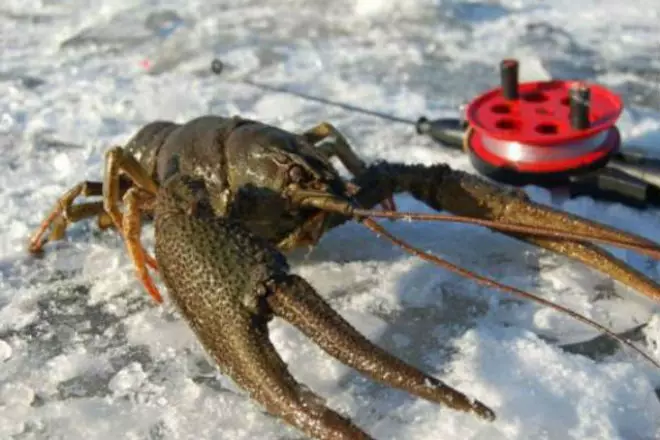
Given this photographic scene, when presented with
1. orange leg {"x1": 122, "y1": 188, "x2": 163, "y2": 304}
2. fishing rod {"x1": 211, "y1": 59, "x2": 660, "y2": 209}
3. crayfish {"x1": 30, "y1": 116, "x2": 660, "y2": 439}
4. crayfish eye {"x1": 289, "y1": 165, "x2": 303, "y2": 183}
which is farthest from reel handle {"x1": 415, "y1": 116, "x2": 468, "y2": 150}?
orange leg {"x1": 122, "y1": 188, "x2": 163, "y2": 304}

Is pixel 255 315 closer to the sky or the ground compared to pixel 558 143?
closer to the sky

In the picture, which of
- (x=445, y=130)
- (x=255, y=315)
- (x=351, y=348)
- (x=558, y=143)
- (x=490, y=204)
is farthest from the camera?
(x=445, y=130)

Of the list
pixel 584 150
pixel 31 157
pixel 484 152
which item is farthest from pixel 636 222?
pixel 31 157

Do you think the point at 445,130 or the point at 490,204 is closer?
the point at 490,204

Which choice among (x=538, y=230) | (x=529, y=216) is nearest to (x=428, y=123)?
(x=529, y=216)

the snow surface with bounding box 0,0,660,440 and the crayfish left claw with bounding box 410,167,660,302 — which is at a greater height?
the crayfish left claw with bounding box 410,167,660,302

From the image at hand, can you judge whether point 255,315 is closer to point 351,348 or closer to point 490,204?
point 351,348

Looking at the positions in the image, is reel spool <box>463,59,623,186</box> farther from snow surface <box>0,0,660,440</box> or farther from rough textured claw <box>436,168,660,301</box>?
rough textured claw <box>436,168,660,301</box>

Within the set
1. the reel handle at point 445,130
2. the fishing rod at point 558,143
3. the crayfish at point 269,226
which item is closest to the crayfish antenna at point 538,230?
the crayfish at point 269,226
